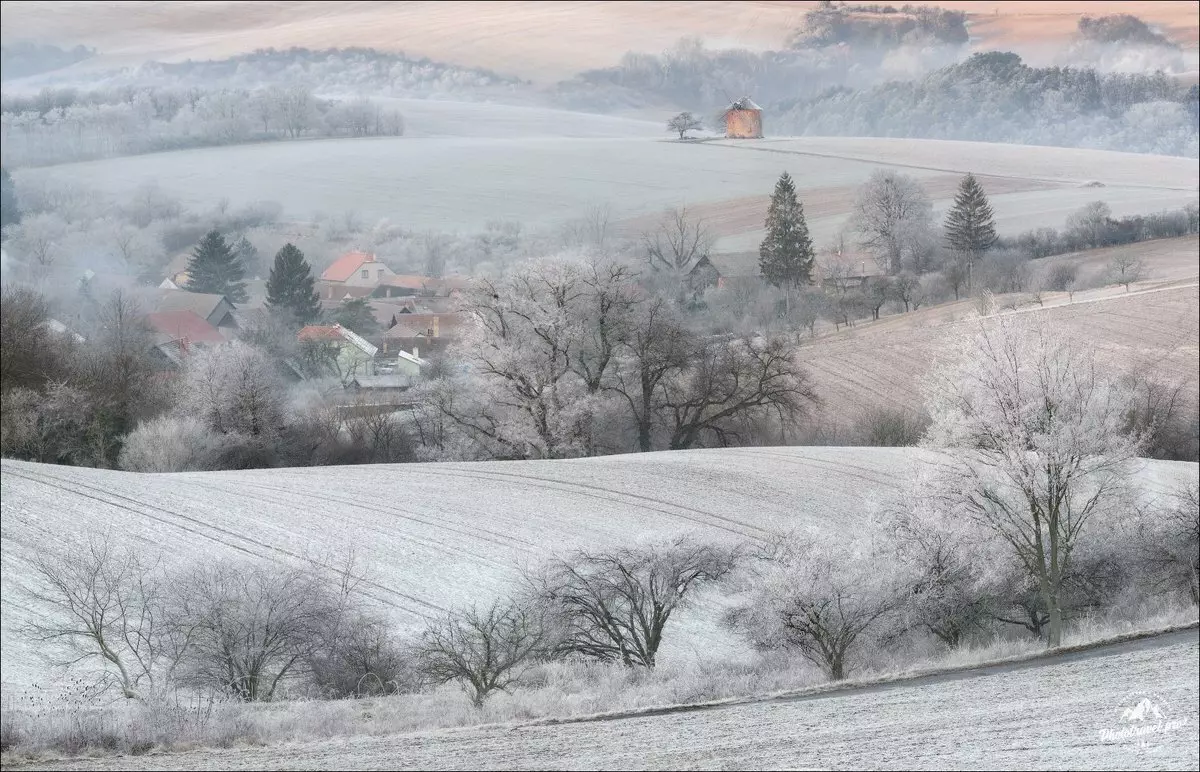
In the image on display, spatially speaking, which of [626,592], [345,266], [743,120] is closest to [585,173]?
[743,120]

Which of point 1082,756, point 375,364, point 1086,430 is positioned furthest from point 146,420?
point 1082,756

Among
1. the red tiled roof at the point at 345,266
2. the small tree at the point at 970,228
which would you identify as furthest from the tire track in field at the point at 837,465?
the red tiled roof at the point at 345,266

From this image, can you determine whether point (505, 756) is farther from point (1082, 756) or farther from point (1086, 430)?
point (1086, 430)

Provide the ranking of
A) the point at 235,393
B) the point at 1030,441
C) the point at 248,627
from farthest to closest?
the point at 235,393
the point at 1030,441
the point at 248,627

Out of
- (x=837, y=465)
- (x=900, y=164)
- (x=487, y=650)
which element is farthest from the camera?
(x=900, y=164)

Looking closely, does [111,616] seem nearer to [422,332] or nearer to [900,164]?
[422,332]
